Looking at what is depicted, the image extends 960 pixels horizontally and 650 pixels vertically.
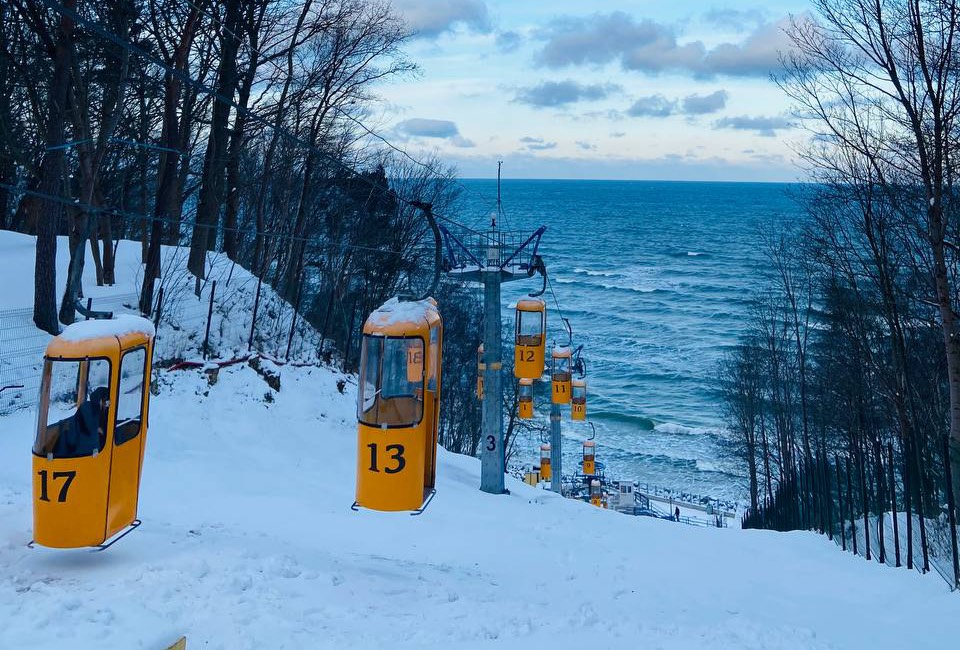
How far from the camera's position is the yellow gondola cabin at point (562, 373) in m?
25.2

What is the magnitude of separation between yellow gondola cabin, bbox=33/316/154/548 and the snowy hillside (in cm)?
64

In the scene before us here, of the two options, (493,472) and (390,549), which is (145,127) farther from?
(390,549)

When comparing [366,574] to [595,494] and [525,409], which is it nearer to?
[525,409]

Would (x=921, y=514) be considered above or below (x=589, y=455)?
above

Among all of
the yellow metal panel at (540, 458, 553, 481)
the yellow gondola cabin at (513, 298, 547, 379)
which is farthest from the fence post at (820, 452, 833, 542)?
the yellow metal panel at (540, 458, 553, 481)

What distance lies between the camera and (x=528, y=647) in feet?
26.3

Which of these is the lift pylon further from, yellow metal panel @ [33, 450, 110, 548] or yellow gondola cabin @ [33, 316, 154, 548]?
yellow metal panel @ [33, 450, 110, 548]

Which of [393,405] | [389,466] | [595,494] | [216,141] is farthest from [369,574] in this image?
[595,494]

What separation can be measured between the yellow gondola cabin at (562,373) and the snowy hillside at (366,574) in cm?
830

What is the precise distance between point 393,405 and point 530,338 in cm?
1044

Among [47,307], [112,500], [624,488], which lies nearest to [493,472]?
[47,307]

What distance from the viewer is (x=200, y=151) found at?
29281 mm

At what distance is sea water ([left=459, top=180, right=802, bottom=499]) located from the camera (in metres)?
42.8

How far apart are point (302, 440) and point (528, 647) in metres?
10.5
